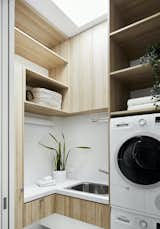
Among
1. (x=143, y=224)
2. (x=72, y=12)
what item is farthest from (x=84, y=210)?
(x=72, y=12)

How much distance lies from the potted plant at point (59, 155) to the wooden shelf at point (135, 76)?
96 cm

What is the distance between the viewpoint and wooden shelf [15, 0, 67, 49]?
1965 millimetres

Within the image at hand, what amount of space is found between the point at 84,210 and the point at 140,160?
2.49 feet

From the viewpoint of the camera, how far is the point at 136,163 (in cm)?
155

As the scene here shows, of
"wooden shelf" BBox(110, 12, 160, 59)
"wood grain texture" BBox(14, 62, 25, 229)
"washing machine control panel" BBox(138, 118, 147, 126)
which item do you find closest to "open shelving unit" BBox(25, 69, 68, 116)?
"wood grain texture" BBox(14, 62, 25, 229)

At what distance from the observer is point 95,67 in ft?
7.38

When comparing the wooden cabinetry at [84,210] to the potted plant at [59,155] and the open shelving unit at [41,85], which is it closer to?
the potted plant at [59,155]

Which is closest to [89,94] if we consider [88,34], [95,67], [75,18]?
[95,67]

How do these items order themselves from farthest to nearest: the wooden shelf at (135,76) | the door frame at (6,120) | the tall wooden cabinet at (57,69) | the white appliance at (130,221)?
the tall wooden cabinet at (57,69) < the wooden shelf at (135,76) < the white appliance at (130,221) < the door frame at (6,120)

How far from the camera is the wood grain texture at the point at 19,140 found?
170cm

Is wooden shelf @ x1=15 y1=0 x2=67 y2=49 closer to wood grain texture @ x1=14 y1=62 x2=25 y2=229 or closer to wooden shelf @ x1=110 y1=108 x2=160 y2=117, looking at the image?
wood grain texture @ x1=14 y1=62 x2=25 y2=229

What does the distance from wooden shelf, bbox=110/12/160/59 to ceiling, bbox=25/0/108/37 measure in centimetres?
48

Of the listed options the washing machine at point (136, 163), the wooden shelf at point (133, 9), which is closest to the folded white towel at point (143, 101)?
the washing machine at point (136, 163)

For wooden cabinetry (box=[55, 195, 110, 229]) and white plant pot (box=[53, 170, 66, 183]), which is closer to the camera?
wooden cabinetry (box=[55, 195, 110, 229])
